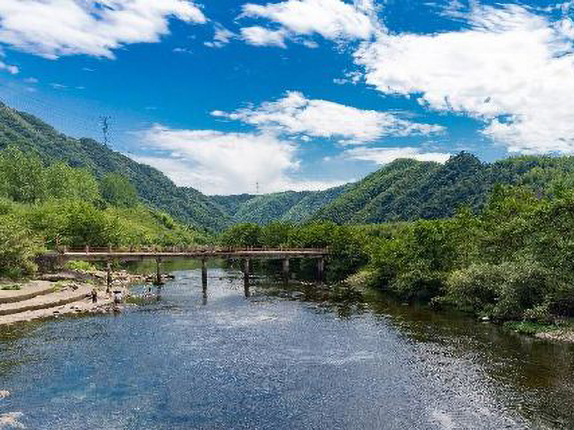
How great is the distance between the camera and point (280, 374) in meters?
43.8

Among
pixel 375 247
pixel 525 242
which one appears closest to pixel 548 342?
pixel 525 242

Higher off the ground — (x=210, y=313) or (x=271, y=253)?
(x=271, y=253)

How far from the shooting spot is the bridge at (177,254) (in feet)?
308

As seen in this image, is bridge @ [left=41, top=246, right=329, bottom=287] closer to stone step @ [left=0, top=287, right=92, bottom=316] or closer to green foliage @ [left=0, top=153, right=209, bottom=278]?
green foliage @ [left=0, top=153, right=209, bottom=278]

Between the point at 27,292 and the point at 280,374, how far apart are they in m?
48.1

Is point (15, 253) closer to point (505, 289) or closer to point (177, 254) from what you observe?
point (177, 254)

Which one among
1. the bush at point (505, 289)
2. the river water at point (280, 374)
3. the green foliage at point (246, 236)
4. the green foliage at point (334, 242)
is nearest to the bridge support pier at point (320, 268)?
the green foliage at point (334, 242)

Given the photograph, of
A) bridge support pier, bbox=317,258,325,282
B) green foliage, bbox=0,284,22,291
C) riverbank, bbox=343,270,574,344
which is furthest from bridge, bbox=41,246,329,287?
riverbank, bbox=343,270,574,344

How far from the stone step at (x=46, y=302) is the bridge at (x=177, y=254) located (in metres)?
10.5

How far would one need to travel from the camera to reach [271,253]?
114125 mm

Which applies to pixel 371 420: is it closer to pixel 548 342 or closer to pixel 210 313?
pixel 548 342

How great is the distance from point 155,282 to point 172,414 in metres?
76.8

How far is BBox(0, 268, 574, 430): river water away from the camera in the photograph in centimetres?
3425

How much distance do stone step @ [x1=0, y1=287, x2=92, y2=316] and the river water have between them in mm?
6540
